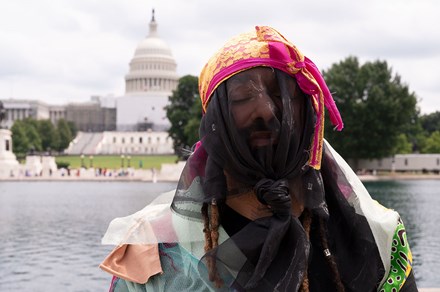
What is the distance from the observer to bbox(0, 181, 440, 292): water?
11.1 metres

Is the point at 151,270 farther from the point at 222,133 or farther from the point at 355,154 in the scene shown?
the point at 355,154

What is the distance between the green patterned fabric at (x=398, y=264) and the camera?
1628mm

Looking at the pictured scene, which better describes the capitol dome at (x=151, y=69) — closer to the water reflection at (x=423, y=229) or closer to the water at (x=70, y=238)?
the water at (x=70, y=238)

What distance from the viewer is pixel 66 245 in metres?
15.1

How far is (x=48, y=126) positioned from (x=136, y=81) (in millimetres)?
26060

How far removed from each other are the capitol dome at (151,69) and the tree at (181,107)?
5205cm

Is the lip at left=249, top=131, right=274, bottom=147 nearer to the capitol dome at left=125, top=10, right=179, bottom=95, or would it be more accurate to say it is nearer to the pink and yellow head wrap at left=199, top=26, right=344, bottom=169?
the pink and yellow head wrap at left=199, top=26, right=344, bottom=169

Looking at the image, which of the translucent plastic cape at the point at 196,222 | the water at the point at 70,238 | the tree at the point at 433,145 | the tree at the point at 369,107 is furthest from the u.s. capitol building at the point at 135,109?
the translucent plastic cape at the point at 196,222

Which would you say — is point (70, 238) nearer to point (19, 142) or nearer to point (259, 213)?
point (259, 213)

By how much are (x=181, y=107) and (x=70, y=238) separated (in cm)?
4102

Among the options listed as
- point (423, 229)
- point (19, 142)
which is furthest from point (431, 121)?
point (423, 229)

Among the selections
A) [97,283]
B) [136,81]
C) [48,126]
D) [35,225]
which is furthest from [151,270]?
[136,81]

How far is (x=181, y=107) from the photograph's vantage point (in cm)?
5688

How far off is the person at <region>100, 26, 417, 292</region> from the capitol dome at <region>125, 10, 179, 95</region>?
10736 centimetres
